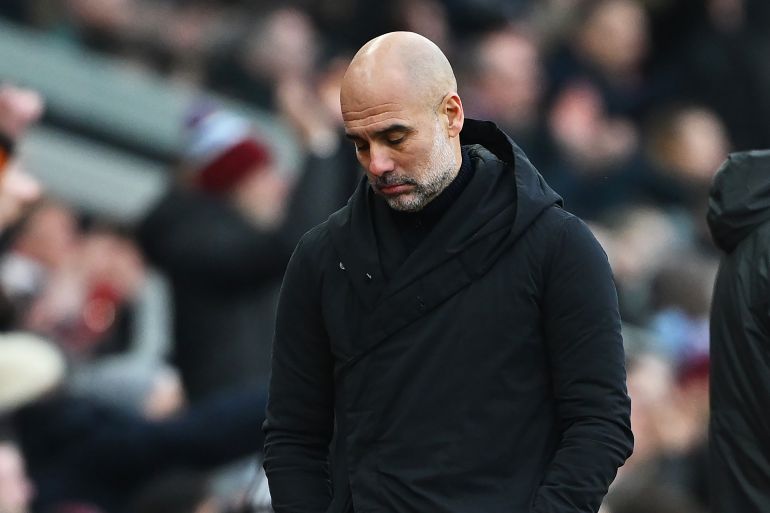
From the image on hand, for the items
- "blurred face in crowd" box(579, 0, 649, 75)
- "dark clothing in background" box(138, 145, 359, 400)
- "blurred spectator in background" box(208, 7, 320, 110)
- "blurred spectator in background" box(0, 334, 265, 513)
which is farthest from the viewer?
"blurred face in crowd" box(579, 0, 649, 75)

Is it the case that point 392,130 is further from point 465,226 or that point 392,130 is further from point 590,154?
point 590,154

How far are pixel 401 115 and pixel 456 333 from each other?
0.48m

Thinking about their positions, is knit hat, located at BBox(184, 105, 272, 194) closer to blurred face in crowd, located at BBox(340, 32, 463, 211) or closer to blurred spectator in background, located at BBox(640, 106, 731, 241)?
blurred face in crowd, located at BBox(340, 32, 463, 211)

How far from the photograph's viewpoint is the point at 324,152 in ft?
23.4

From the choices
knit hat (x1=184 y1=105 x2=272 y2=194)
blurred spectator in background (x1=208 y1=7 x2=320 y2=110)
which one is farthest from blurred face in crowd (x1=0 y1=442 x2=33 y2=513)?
blurred spectator in background (x1=208 y1=7 x2=320 y2=110)

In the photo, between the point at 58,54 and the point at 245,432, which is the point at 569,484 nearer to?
the point at 245,432

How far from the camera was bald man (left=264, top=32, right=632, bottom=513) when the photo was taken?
376 cm

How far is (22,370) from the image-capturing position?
6094 millimetres

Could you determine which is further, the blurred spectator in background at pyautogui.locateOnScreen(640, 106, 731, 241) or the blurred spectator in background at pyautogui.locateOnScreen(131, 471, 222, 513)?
the blurred spectator in background at pyautogui.locateOnScreen(640, 106, 731, 241)

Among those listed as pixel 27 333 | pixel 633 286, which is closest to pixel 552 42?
pixel 633 286

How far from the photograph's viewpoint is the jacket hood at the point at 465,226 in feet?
12.6

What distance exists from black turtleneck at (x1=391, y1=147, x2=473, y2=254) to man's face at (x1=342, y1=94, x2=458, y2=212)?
52mm

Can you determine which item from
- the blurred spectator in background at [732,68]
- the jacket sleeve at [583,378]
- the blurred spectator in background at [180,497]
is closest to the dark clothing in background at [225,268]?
the blurred spectator in background at [180,497]

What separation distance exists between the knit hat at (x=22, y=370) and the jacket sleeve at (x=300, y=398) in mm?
2215
